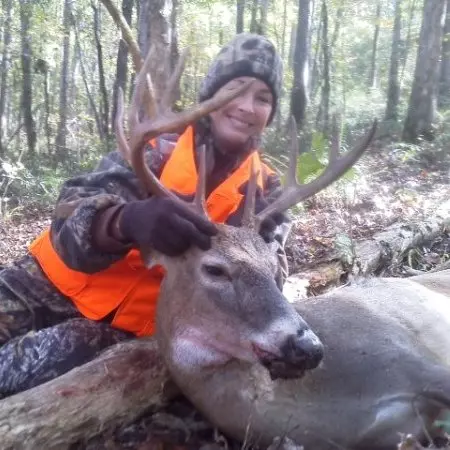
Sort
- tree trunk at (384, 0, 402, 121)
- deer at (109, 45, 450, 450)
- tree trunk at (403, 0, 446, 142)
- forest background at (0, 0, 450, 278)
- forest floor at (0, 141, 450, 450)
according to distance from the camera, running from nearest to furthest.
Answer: deer at (109, 45, 450, 450), forest floor at (0, 141, 450, 450), forest background at (0, 0, 450, 278), tree trunk at (403, 0, 446, 142), tree trunk at (384, 0, 402, 121)

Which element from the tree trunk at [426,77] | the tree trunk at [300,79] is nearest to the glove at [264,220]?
the tree trunk at [426,77]

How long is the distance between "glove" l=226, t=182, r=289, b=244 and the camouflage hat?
26.2 inches

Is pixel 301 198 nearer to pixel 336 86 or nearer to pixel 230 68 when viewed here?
pixel 230 68

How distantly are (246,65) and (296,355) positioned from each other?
6.67 feet

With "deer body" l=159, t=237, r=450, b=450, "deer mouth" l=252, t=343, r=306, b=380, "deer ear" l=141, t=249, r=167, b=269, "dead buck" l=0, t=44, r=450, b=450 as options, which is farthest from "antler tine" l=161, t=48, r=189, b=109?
"deer mouth" l=252, t=343, r=306, b=380

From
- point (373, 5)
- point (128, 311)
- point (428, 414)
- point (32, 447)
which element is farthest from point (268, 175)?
point (373, 5)

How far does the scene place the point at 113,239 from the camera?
3039 millimetres

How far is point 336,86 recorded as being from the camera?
25.5 meters

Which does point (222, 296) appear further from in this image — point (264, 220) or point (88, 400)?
point (88, 400)

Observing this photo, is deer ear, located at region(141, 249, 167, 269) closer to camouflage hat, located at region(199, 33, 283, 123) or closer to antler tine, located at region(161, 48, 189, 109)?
antler tine, located at region(161, 48, 189, 109)

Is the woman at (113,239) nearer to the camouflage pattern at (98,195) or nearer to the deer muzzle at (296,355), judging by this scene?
the camouflage pattern at (98,195)

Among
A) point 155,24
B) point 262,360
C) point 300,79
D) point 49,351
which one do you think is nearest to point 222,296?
point 262,360

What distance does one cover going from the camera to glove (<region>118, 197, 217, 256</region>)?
2.73 metres

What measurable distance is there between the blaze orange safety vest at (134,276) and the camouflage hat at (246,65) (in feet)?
1.81
